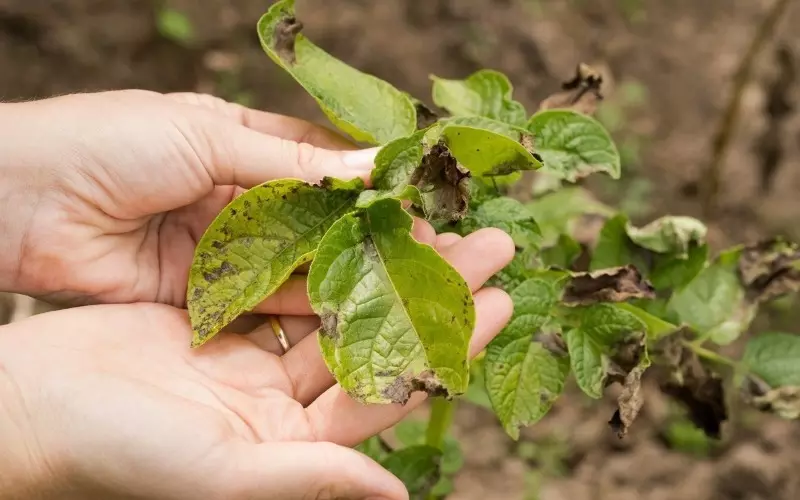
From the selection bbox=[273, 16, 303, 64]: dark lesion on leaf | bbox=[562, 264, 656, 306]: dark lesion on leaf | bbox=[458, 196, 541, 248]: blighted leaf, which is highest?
bbox=[273, 16, 303, 64]: dark lesion on leaf

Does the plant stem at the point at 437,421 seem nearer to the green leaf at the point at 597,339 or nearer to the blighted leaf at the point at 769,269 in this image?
the green leaf at the point at 597,339

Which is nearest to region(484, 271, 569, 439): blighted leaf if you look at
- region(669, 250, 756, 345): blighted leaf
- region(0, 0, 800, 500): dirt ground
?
region(669, 250, 756, 345): blighted leaf

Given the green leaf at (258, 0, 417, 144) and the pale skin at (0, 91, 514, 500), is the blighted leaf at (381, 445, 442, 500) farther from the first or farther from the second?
the green leaf at (258, 0, 417, 144)

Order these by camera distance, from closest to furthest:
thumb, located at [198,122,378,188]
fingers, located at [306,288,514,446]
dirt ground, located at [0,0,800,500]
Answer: fingers, located at [306,288,514,446] < thumb, located at [198,122,378,188] < dirt ground, located at [0,0,800,500]

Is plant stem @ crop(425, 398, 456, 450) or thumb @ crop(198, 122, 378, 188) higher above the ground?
thumb @ crop(198, 122, 378, 188)

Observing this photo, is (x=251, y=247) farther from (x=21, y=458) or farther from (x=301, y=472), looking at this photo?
(x=21, y=458)

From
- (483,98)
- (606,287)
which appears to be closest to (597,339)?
(606,287)
